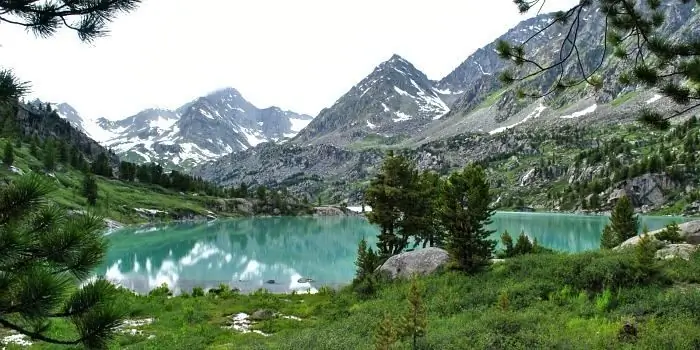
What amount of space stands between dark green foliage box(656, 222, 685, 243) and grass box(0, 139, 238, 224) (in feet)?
382

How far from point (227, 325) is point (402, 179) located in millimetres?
21047

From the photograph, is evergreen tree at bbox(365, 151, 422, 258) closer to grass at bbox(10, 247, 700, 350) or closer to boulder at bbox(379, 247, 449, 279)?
boulder at bbox(379, 247, 449, 279)

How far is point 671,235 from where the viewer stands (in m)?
29.4

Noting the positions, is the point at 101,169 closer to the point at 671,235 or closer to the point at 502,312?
the point at 671,235

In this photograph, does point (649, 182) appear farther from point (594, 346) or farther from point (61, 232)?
point (61, 232)

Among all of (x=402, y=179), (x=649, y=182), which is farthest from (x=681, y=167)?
(x=402, y=179)

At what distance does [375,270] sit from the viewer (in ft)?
120

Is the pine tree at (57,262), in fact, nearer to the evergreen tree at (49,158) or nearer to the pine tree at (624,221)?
the pine tree at (624,221)

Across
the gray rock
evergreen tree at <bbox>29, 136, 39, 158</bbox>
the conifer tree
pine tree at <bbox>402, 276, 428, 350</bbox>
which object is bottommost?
the gray rock

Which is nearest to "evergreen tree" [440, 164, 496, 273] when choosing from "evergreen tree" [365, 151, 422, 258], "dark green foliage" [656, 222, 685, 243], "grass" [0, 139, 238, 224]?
"evergreen tree" [365, 151, 422, 258]

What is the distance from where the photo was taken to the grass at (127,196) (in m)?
132

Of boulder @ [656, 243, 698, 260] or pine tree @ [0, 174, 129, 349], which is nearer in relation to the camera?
pine tree @ [0, 174, 129, 349]

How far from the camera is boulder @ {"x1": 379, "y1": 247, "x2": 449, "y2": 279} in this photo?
33159 millimetres

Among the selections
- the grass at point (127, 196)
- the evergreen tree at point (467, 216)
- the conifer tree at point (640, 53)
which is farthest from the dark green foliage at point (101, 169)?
the conifer tree at point (640, 53)
